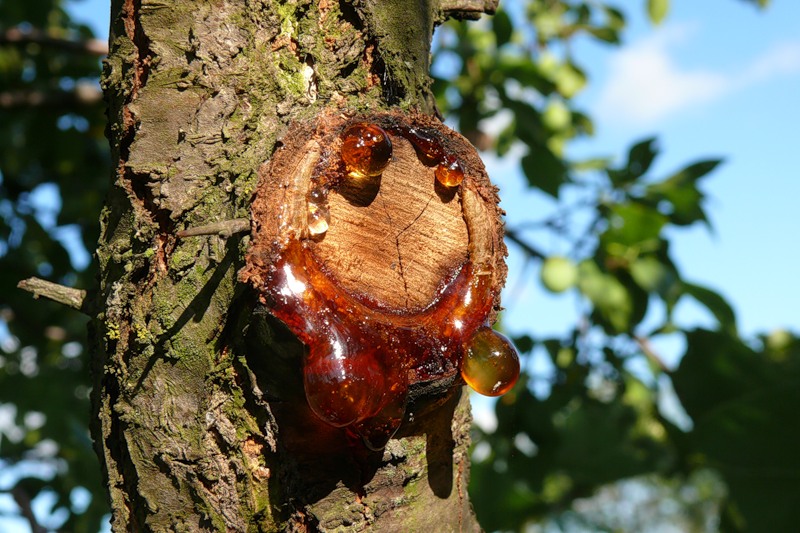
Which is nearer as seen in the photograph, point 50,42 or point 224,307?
point 224,307

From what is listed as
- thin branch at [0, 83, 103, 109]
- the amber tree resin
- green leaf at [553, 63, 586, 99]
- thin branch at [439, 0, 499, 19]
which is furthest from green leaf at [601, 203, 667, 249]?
thin branch at [0, 83, 103, 109]

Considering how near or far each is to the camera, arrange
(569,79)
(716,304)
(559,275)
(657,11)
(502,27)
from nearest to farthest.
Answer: (716,304), (559,275), (502,27), (657,11), (569,79)

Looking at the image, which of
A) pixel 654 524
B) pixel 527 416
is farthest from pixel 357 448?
pixel 654 524

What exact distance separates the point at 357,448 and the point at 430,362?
12cm

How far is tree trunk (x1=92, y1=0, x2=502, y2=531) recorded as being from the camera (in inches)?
32.2

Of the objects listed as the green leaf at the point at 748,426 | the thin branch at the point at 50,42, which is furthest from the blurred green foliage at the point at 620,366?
the thin branch at the point at 50,42

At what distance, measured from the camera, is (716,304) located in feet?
6.92

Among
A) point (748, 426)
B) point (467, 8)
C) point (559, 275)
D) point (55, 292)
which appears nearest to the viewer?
point (55, 292)

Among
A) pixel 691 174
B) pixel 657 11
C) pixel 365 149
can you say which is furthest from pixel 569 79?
pixel 365 149

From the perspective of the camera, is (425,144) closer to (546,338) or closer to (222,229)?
(222,229)

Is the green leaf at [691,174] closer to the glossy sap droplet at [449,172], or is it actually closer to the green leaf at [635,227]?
the green leaf at [635,227]

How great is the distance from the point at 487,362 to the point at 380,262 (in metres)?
0.17

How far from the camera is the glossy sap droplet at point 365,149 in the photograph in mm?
826

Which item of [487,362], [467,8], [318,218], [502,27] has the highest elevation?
[467,8]
